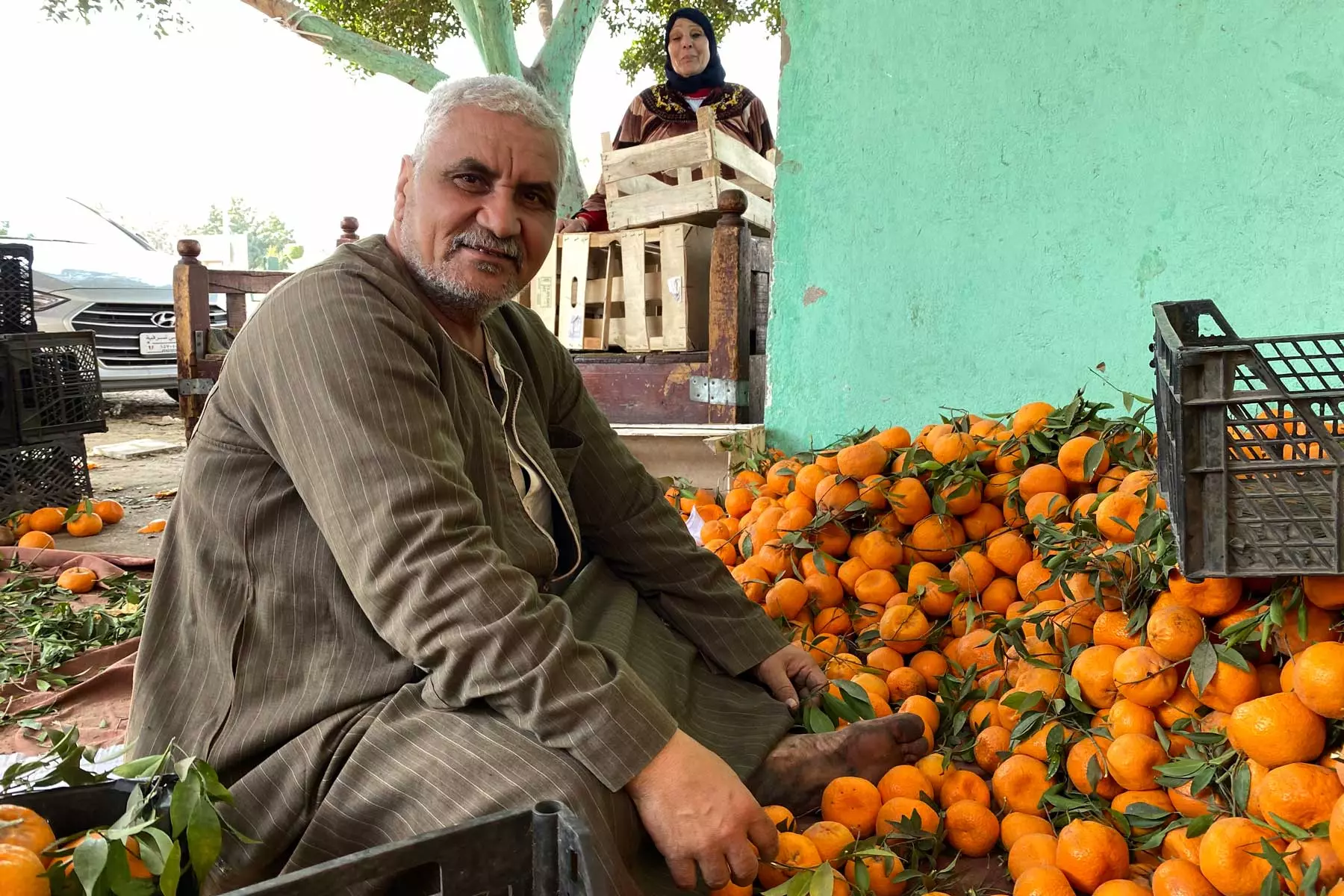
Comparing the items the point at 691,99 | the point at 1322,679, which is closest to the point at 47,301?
the point at 691,99

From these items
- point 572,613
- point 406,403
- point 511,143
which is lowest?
point 572,613

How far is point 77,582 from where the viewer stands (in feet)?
12.4

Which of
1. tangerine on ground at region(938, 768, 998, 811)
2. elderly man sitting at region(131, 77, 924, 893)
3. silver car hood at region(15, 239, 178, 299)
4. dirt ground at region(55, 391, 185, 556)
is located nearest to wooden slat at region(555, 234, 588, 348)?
dirt ground at region(55, 391, 185, 556)

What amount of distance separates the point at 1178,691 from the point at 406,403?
1.33m

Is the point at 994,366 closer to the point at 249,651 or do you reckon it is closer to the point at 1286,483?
the point at 1286,483

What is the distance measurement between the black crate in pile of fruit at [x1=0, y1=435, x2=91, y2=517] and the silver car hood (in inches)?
152

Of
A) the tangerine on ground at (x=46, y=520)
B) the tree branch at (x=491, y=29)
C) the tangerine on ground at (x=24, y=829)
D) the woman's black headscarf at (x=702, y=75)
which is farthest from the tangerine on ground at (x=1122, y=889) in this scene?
the tree branch at (x=491, y=29)

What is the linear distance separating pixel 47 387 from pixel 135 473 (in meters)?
2.06

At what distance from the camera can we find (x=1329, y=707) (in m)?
1.30

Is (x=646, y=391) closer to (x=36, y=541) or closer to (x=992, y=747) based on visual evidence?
(x=36, y=541)

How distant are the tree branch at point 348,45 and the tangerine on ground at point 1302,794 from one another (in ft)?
31.3

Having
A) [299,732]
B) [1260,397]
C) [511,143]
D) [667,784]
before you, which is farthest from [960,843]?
[511,143]

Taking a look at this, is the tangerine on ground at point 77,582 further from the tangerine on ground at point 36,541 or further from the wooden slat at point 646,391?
the wooden slat at point 646,391

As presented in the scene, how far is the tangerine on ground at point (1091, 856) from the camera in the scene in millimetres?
1465
